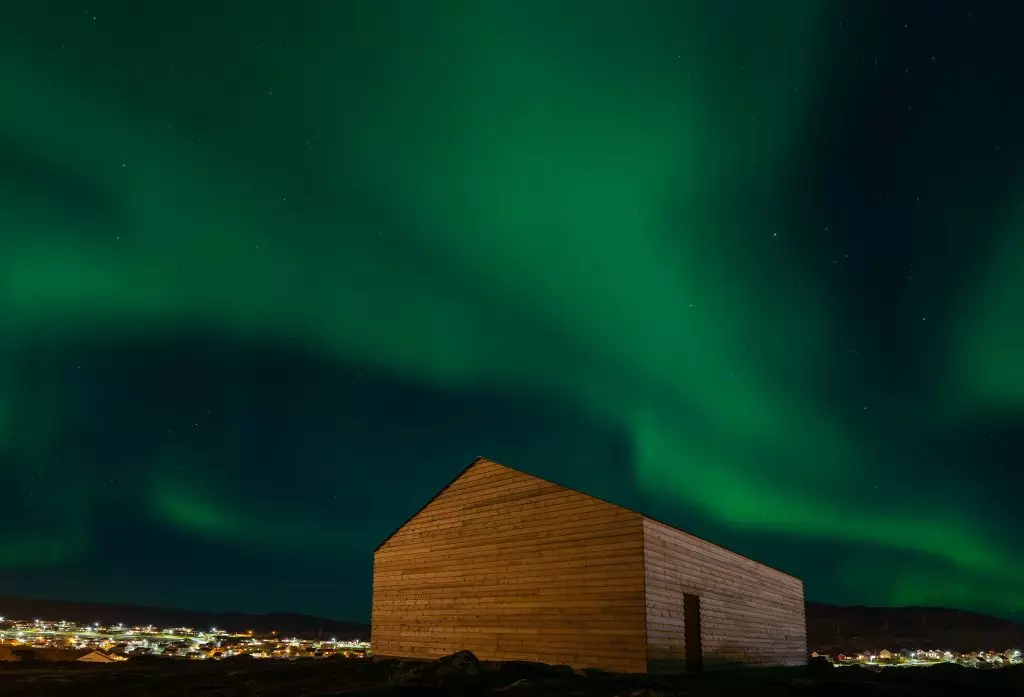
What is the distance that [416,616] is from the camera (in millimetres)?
25547

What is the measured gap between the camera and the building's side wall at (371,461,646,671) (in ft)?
61.4

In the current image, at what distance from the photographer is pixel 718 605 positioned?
22703mm

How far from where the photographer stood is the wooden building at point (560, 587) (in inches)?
733

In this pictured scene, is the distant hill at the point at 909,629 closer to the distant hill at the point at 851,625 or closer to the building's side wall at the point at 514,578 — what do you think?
the distant hill at the point at 851,625

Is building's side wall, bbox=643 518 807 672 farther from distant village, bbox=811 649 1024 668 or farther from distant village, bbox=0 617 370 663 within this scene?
distant village, bbox=811 649 1024 668

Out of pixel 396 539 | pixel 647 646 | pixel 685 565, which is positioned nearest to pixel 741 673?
pixel 685 565

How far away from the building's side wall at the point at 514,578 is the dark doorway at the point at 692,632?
3246 mm

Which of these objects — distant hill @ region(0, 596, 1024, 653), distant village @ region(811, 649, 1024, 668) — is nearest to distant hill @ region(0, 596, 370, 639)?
distant hill @ region(0, 596, 1024, 653)

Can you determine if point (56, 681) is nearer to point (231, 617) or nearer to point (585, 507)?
point (585, 507)

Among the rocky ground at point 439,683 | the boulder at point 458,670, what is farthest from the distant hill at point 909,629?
the boulder at point 458,670

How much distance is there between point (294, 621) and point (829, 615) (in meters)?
121

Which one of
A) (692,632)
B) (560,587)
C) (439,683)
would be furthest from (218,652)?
(692,632)

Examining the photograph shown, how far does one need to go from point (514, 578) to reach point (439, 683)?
17.5 feet

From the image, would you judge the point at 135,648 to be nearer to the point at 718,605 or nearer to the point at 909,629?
the point at 718,605
